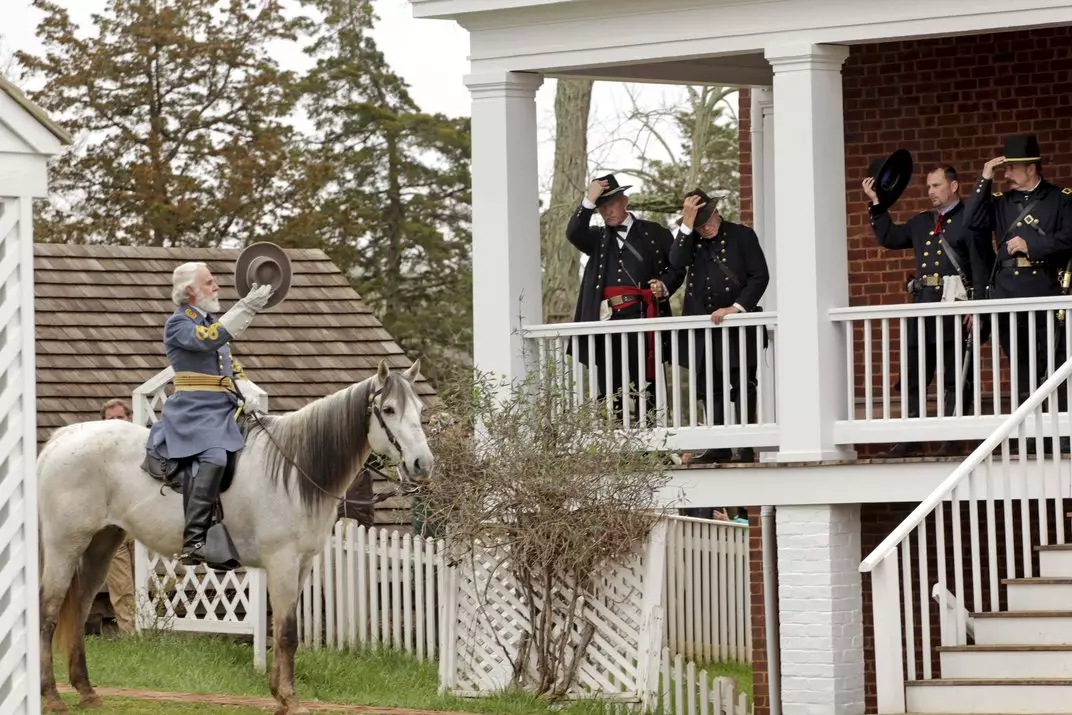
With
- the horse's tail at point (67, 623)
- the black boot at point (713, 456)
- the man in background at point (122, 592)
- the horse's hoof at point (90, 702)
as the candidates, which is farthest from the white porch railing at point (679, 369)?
the man in background at point (122, 592)

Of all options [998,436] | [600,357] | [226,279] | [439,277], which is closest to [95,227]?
[439,277]

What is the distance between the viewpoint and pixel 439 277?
152ft

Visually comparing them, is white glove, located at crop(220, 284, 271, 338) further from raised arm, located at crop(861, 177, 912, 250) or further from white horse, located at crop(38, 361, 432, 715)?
raised arm, located at crop(861, 177, 912, 250)

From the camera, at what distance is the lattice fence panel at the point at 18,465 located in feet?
32.7

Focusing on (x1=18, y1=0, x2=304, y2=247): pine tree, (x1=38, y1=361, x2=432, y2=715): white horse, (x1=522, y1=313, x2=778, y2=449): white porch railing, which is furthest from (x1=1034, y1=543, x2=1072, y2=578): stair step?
(x1=18, y1=0, x2=304, y2=247): pine tree

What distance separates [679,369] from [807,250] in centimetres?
118

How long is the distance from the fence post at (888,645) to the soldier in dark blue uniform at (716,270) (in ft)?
10.5

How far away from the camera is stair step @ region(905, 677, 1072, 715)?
1283 cm

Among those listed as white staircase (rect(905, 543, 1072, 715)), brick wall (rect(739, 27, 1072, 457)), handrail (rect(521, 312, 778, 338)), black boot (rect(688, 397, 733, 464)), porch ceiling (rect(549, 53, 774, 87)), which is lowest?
white staircase (rect(905, 543, 1072, 715))

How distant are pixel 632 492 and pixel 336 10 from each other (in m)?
33.3

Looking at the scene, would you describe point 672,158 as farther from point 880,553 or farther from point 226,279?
point 880,553

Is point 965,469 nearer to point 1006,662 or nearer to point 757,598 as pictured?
point 1006,662

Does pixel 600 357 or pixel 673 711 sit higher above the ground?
pixel 600 357

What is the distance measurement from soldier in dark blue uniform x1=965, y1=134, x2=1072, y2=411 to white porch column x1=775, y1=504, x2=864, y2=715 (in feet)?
5.26
